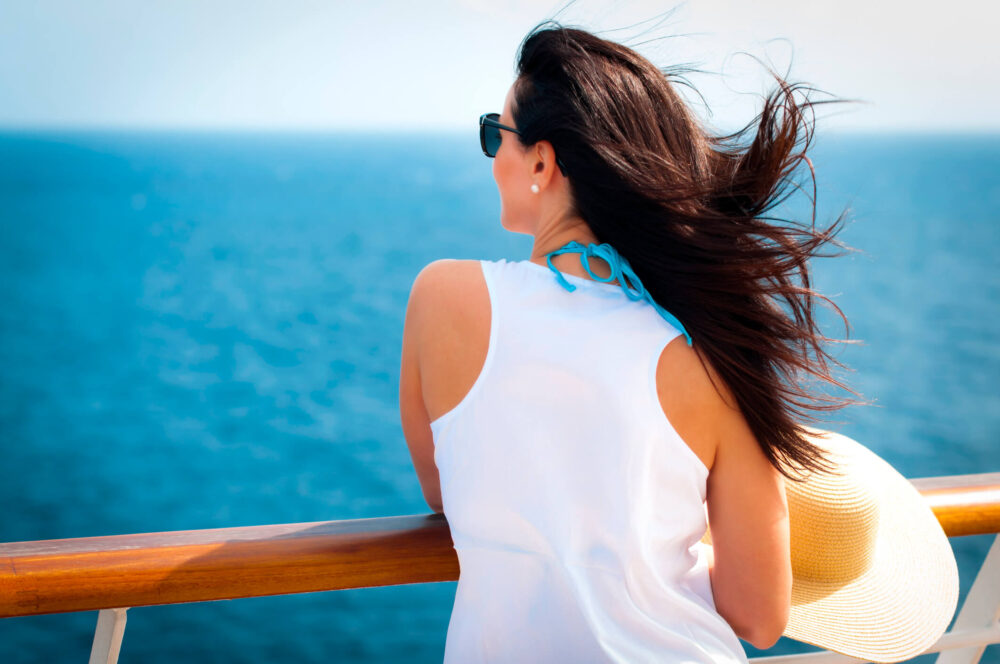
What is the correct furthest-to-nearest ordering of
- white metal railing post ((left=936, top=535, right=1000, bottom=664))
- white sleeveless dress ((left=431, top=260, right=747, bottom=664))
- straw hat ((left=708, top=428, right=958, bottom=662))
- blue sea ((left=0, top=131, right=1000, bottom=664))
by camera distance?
1. blue sea ((left=0, top=131, right=1000, bottom=664))
2. white metal railing post ((left=936, top=535, right=1000, bottom=664))
3. straw hat ((left=708, top=428, right=958, bottom=662))
4. white sleeveless dress ((left=431, top=260, right=747, bottom=664))

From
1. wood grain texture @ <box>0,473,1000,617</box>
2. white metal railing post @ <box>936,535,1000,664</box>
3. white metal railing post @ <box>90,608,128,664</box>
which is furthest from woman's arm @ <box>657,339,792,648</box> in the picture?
white metal railing post @ <box>90,608,128,664</box>

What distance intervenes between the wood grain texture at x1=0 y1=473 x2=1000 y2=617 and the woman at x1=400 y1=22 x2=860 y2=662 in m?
0.08

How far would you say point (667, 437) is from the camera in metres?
0.74

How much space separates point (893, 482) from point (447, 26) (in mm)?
59493

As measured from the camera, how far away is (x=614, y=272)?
0.78m

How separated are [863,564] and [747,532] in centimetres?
24

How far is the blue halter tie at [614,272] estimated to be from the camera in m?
0.76

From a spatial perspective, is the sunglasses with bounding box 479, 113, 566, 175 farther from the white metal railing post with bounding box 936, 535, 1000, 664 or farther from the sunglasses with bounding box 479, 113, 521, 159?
the white metal railing post with bounding box 936, 535, 1000, 664

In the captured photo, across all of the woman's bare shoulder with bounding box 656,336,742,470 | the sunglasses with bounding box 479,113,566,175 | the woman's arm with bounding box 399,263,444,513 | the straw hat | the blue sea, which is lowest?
the straw hat

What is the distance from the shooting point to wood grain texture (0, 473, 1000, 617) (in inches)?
29.8

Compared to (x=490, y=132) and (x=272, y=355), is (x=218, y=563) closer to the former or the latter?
(x=490, y=132)

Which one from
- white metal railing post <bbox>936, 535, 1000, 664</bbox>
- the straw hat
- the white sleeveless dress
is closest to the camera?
the white sleeveless dress

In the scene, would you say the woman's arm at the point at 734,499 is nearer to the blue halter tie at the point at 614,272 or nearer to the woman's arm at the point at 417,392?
the blue halter tie at the point at 614,272

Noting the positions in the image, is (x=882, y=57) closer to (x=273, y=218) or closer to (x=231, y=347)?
(x=273, y=218)
